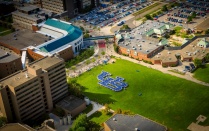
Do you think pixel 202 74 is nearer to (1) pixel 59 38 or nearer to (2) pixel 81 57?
(2) pixel 81 57

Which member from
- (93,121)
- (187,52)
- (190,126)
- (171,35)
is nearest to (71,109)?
(93,121)

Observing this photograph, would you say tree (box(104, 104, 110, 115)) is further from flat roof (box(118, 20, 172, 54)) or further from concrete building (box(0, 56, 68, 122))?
flat roof (box(118, 20, 172, 54))

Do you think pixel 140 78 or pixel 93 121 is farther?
pixel 140 78

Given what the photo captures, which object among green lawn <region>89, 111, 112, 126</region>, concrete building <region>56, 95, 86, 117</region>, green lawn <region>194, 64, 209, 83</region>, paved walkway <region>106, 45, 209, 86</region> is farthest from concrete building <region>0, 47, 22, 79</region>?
green lawn <region>194, 64, 209, 83</region>

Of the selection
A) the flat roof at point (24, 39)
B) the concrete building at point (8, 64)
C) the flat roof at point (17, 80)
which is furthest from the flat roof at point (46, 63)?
the flat roof at point (24, 39)

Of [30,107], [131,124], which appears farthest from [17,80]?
[131,124]

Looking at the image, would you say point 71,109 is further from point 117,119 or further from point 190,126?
point 190,126
